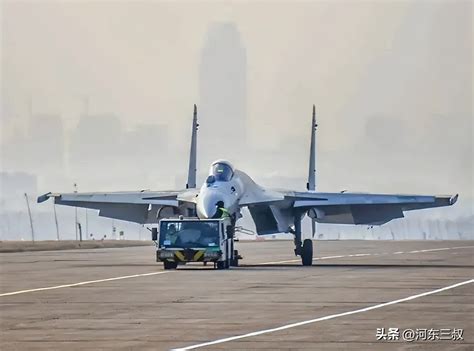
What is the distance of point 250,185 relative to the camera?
170 feet

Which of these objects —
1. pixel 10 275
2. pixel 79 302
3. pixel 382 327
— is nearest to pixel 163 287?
pixel 79 302

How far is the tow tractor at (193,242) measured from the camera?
1774 inches

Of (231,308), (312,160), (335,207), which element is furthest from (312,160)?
(231,308)

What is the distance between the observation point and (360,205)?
5375cm

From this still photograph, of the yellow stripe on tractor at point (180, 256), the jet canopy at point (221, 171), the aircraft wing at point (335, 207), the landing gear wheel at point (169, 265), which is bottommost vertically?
the landing gear wheel at point (169, 265)

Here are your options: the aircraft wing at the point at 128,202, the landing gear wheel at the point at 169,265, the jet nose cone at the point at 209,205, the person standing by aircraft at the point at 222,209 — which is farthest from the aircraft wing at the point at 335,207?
the landing gear wheel at the point at 169,265

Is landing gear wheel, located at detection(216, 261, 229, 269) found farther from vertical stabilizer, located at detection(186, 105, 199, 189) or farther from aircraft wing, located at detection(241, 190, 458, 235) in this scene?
vertical stabilizer, located at detection(186, 105, 199, 189)

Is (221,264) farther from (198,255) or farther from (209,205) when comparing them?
(209,205)

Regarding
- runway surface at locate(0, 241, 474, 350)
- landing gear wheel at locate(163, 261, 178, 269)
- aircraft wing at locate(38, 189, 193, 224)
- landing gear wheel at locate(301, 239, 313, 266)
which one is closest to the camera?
runway surface at locate(0, 241, 474, 350)

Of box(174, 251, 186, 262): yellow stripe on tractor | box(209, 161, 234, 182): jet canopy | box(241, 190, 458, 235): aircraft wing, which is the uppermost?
box(209, 161, 234, 182): jet canopy

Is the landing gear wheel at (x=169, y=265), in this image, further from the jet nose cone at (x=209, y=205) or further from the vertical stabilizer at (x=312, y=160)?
the vertical stabilizer at (x=312, y=160)

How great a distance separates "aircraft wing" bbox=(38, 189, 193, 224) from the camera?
2090 inches

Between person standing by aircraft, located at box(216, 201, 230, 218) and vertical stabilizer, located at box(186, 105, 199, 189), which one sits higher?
vertical stabilizer, located at box(186, 105, 199, 189)

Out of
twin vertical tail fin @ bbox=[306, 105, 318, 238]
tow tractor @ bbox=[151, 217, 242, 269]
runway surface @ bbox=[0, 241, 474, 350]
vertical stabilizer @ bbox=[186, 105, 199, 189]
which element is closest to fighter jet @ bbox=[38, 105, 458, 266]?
tow tractor @ bbox=[151, 217, 242, 269]
